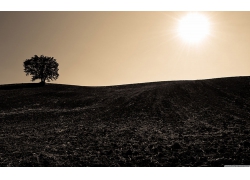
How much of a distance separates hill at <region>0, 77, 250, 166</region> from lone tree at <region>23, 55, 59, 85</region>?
139 ft

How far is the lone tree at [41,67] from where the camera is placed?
66.9 meters

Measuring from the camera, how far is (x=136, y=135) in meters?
16.9

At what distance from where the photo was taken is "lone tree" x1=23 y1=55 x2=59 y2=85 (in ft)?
219

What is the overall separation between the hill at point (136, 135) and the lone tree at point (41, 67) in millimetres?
42362

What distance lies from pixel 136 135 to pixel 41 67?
58.7 m

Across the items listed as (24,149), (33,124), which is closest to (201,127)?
(24,149)

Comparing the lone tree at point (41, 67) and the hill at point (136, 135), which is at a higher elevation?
the lone tree at point (41, 67)

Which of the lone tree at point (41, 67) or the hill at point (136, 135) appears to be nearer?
the hill at point (136, 135)

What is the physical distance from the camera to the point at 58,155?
13.4 meters

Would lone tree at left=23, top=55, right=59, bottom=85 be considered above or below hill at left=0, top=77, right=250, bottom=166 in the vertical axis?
above

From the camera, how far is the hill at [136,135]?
12523 millimetres

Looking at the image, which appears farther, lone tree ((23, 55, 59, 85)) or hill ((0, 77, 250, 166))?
lone tree ((23, 55, 59, 85))

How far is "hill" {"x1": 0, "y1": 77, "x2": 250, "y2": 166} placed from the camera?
12.5 metres

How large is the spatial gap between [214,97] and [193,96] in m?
2.97
